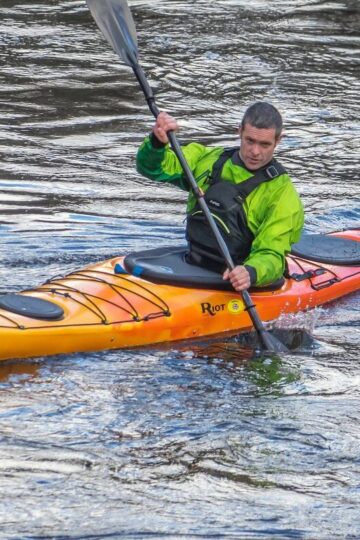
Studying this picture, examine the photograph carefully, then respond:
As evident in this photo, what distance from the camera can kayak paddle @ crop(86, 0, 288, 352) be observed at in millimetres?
6934

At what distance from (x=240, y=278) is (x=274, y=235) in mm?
350

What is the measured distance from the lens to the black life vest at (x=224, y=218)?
277 inches

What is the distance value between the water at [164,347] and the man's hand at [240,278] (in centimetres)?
42

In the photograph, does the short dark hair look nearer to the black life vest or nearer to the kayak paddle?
the black life vest

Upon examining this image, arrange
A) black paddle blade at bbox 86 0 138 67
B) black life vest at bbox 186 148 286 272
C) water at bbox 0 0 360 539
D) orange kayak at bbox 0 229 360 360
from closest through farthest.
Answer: water at bbox 0 0 360 539 < orange kayak at bbox 0 229 360 360 < black life vest at bbox 186 148 286 272 < black paddle blade at bbox 86 0 138 67

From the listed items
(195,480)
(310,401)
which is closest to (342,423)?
(310,401)

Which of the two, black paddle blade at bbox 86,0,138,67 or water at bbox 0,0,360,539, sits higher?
black paddle blade at bbox 86,0,138,67

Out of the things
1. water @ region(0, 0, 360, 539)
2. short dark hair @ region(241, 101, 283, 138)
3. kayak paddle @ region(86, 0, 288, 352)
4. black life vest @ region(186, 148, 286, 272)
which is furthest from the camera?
black life vest @ region(186, 148, 286, 272)

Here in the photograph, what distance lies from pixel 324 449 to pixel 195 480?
0.70 meters

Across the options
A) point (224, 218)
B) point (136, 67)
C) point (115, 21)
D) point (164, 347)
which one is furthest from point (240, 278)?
point (115, 21)

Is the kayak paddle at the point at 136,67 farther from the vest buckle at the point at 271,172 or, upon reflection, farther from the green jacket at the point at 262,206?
the vest buckle at the point at 271,172

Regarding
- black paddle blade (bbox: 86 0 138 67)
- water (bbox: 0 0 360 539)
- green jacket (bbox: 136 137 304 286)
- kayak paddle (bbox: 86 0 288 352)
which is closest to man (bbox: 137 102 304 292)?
green jacket (bbox: 136 137 304 286)

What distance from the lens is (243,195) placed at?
7039 mm

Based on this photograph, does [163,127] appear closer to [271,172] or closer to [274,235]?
[271,172]
